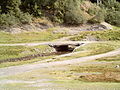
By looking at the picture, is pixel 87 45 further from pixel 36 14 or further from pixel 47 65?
pixel 36 14

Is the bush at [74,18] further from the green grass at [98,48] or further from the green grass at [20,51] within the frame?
the green grass at [20,51]

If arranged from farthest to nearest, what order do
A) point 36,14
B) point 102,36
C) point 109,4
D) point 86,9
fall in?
point 109,4 < point 86,9 < point 36,14 < point 102,36

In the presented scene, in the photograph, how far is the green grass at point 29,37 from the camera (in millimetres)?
79975

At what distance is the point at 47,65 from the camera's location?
5019 centimetres

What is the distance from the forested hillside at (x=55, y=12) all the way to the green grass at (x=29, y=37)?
21.7 ft

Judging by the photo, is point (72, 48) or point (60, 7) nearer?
point (72, 48)

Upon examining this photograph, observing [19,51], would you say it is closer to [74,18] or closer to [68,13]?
[74,18]

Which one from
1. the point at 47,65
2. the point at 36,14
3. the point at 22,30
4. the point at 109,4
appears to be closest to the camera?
the point at 47,65

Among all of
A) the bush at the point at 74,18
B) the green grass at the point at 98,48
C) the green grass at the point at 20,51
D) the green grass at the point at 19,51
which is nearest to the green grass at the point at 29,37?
the green grass at the point at 20,51

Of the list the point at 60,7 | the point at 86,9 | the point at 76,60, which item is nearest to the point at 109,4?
the point at 86,9

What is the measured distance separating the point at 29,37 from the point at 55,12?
25.9 meters

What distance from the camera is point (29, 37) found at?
287ft

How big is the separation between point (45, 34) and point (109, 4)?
52.5 m

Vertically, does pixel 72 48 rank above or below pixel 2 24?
below
